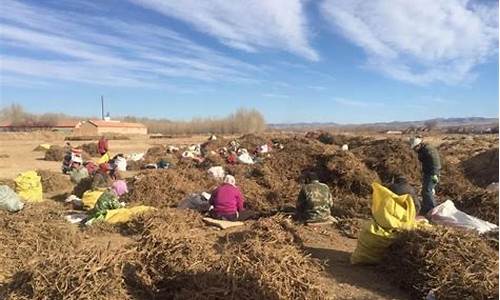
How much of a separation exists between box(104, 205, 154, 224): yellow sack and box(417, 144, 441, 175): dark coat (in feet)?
18.1

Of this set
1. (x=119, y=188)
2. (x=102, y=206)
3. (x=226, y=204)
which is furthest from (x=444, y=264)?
(x=119, y=188)

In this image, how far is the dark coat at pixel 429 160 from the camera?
411 inches

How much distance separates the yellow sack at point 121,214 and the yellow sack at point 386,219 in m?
4.51

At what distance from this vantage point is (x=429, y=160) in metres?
10.5

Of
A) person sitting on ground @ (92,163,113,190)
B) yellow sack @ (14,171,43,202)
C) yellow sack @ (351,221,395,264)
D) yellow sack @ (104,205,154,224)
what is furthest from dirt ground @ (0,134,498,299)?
yellow sack @ (14,171,43,202)

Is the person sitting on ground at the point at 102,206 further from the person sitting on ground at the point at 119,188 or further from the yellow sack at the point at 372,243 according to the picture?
the yellow sack at the point at 372,243

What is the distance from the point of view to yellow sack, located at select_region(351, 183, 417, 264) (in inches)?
267

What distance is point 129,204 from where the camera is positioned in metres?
11.3

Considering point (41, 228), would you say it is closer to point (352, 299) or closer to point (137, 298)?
point (137, 298)

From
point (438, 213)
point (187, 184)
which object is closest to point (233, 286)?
point (438, 213)

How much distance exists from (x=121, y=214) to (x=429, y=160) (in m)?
6.05

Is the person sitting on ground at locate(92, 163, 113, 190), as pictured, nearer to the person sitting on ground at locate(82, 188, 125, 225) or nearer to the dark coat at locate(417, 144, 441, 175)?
the person sitting on ground at locate(82, 188, 125, 225)

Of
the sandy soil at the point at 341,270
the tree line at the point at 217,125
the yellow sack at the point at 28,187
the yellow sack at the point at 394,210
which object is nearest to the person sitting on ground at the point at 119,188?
the yellow sack at the point at 28,187

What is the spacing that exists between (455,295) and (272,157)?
10810mm
